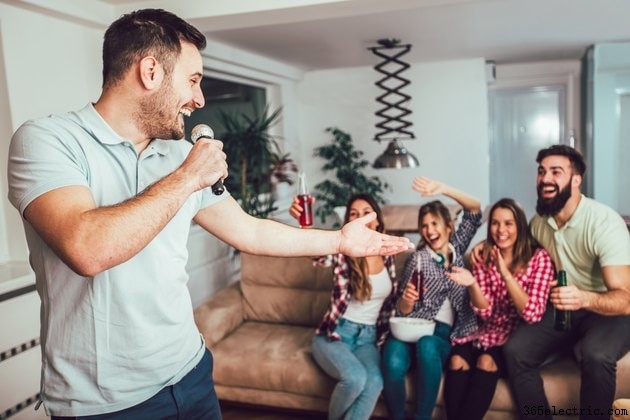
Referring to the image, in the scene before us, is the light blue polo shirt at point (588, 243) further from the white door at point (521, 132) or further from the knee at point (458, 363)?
the white door at point (521, 132)

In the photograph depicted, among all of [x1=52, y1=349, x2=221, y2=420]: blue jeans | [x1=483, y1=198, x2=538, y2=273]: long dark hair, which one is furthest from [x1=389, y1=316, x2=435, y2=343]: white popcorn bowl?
[x1=52, y1=349, x2=221, y2=420]: blue jeans

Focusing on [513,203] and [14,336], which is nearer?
[14,336]

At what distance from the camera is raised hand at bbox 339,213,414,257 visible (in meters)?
1.39

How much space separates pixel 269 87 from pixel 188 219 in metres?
4.55

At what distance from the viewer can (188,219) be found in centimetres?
125

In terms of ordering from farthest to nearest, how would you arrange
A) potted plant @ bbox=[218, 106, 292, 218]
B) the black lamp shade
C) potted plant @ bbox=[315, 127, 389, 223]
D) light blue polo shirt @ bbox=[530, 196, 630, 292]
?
potted plant @ bbox=[315, 127, 389, 223], potted plant @ bbox=[218, 106, 292, 218], the black lamp shade, light blue polo shirt @ bbox=[530, 196, 630, 292]

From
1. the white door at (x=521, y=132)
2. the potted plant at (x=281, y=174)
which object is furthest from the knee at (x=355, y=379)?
the white door at (x=521, y=132)

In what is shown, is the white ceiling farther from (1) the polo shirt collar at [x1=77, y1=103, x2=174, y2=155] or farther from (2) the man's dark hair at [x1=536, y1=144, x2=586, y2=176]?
(1) the polo shirt collar at [x1=77, y1=103, x2=174, y2=155]

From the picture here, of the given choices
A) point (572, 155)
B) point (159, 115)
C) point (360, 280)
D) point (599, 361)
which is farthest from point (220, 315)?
point (159, 115)

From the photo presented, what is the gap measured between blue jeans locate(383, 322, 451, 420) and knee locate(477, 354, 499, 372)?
0.52 feet

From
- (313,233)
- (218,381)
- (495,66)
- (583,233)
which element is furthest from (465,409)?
(495,66)

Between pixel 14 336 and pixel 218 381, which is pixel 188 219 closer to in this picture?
pixel 14 336

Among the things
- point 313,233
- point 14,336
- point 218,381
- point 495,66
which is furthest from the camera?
point 495,66

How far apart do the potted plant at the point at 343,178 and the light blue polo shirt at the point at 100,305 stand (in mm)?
4519
